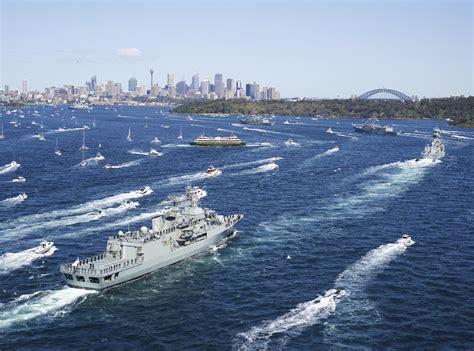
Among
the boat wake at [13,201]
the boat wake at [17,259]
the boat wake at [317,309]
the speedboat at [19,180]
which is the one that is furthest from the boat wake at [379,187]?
the speedboat at [19,180]

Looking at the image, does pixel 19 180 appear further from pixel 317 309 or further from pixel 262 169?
pixel 317 309

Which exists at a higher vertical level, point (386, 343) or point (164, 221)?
point (164, 221)

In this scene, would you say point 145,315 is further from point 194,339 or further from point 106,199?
point 106,199

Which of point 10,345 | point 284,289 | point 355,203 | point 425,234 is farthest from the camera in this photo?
point 355,203

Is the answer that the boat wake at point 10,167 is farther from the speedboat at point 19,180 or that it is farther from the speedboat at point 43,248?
the speedboat at point 43,248

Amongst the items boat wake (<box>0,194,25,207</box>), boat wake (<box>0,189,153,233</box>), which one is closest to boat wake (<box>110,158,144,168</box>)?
boat wake (<box>0,189,153,233</box>)

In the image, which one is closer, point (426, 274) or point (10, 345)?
point (10, 345)

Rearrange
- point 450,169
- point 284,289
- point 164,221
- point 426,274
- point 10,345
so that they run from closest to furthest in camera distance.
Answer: point 10,345 → point 284,289 → point 426,274 → point 164,221 → point 450,169

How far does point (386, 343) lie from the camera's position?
5819 centimetres

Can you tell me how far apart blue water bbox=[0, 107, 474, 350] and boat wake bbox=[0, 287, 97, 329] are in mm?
233

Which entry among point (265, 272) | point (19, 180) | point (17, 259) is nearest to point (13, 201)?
point (19, 180)

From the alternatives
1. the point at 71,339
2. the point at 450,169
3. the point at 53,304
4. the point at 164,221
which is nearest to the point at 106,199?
A: the point at 164,221

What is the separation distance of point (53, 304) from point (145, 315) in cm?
1248

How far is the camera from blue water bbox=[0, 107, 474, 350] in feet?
198
